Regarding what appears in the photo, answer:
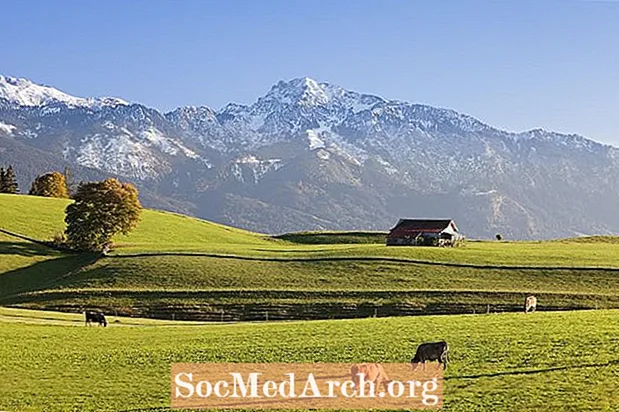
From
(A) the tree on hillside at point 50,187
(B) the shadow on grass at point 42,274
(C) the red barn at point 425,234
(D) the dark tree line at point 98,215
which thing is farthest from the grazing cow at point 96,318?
(A) the tree on hillside at point 50,187

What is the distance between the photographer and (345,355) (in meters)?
33.3

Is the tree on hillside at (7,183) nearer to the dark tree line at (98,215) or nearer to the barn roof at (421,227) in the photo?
the dark tree line at (98,215)

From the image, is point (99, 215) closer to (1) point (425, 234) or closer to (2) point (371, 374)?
(1) point (425, 234)

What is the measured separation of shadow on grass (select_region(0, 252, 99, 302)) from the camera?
3086 inches

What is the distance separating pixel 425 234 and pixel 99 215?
41.0 metres

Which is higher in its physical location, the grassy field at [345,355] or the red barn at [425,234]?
the red barn at [425,234]

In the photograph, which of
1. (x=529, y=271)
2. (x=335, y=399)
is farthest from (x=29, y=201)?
(x=335, y=399)

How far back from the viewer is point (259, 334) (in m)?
42.8

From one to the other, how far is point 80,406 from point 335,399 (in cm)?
858

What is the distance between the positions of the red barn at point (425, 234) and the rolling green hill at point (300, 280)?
10.2 meters

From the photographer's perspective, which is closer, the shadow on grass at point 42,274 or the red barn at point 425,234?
the shadow on grass at point 42,274

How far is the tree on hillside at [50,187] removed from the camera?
15762 centimetres

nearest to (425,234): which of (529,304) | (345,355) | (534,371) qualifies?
(529,304)

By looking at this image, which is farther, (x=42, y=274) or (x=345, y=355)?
(x=42, y=274)
